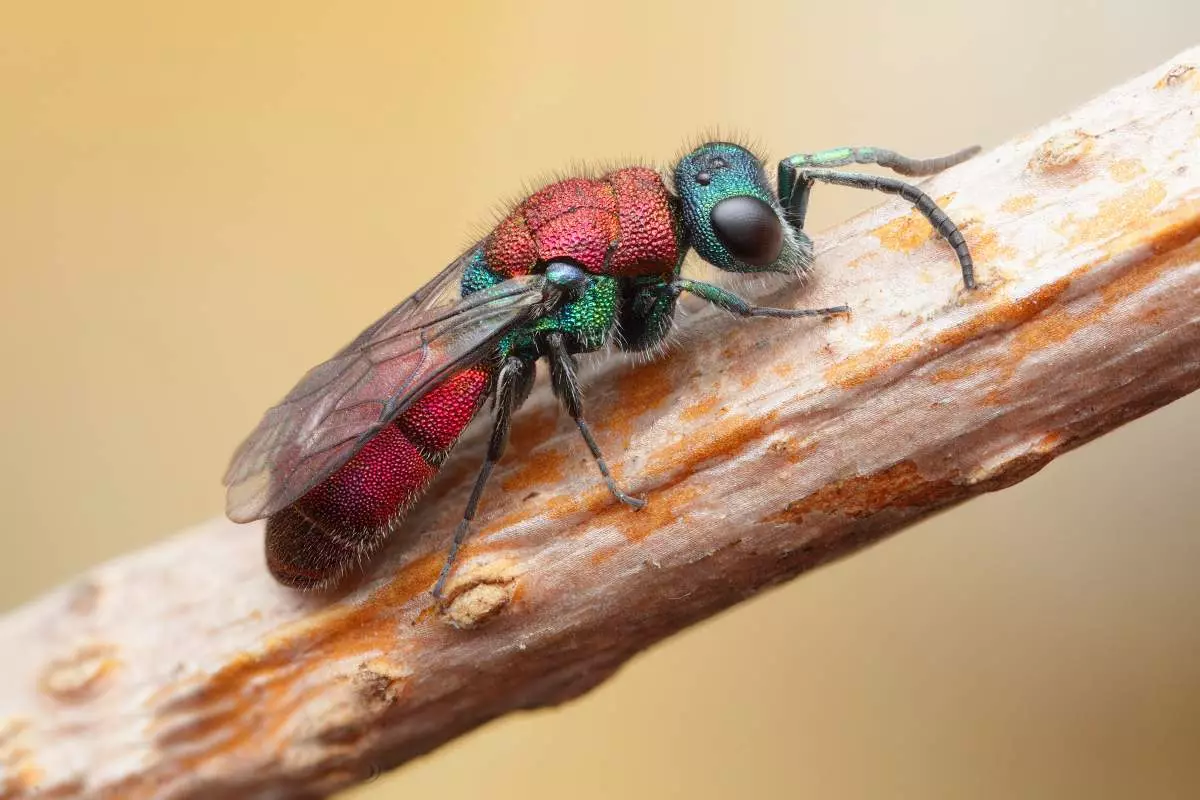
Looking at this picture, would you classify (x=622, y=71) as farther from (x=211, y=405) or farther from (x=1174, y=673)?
(x=1174, y=673)

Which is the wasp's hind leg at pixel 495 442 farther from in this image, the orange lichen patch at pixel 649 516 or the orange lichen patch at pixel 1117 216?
the orange lichen patch at pixel 1117 216

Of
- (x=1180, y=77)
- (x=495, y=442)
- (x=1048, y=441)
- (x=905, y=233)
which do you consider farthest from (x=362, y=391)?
(x=1180, y=77)

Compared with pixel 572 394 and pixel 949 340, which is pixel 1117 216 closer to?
pixel 949 340

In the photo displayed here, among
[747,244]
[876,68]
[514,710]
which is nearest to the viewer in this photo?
[747,244]

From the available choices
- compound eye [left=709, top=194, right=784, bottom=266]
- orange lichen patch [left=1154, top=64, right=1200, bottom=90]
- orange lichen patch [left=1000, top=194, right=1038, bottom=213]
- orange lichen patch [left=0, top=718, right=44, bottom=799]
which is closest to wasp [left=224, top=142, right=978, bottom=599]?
compound eye [left=709, top=194, right=784, bottom=266]

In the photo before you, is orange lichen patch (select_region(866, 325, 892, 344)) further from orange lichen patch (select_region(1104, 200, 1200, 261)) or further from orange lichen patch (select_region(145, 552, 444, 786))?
orange lichen patch (select_region(145, 552, 444, 786))

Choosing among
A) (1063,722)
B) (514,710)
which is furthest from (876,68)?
(514,710)
